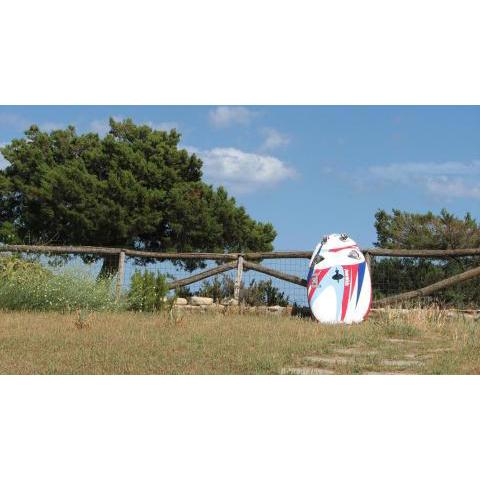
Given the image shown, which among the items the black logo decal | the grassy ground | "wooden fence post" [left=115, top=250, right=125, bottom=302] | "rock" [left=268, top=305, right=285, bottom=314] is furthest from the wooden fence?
the grassy ground

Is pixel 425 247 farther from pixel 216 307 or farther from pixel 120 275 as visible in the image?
pixel 120 275

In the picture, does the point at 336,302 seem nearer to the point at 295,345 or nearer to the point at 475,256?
the point at 295,345

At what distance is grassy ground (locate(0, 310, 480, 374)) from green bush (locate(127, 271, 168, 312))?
2.99 feet

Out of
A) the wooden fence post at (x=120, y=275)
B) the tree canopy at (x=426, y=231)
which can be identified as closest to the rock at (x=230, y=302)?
the wooden fence post at (x=120, y=275)

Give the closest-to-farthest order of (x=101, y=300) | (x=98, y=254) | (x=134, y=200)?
(x=101, y=300)
(x=98, y=254)
(x=134, y=200)

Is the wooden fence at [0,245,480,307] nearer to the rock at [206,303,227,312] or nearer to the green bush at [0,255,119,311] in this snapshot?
the rock at [206,303,227,312]

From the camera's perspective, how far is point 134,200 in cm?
1872

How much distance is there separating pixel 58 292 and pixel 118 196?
703 centimetres

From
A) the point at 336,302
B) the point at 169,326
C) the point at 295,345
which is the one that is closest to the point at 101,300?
the point at 169,326

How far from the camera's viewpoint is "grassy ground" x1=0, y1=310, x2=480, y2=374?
22.8 ft

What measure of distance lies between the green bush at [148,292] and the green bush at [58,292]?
0.48 meters

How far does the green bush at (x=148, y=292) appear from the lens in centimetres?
1179

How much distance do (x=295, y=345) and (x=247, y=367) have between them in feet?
4.17

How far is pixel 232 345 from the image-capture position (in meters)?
8.08
